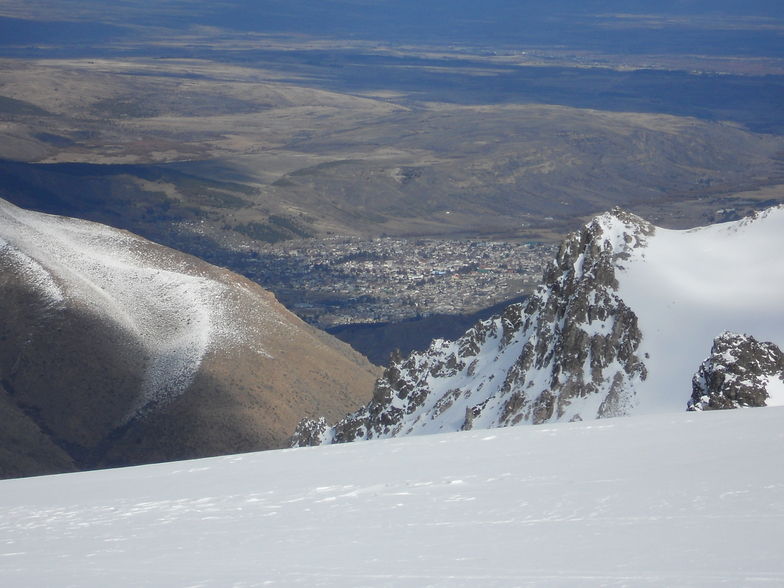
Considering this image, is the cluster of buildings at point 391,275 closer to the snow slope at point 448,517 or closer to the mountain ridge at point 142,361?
the mountain ridge at point 142,361

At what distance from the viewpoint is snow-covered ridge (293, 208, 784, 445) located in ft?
118

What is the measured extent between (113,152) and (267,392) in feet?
426

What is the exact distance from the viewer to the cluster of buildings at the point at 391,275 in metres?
97.8

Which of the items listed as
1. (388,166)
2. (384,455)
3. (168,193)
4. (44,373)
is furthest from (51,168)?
(384,455)

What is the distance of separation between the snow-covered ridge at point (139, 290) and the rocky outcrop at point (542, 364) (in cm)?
1197

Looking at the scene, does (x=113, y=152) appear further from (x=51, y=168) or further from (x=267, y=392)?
(x=267, y=392)

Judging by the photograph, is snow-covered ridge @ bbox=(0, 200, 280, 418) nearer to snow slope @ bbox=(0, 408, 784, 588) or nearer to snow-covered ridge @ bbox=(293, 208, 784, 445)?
snow-covered ridge @ bbox=(293, 208, 784, 445)

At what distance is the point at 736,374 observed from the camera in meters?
24.9

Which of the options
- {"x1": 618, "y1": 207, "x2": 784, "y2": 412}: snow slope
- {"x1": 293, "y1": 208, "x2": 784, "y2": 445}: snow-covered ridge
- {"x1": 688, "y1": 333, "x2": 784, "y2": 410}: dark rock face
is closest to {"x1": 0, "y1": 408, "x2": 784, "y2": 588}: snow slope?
{"x1": 688, "y1": 333, "x2": 784, "y2": 410}: dark rock face

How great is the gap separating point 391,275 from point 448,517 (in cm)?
9972

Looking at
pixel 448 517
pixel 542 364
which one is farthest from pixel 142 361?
pixel 448 517


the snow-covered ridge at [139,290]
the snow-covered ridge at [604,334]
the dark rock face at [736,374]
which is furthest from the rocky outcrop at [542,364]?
the snow-covered ridge at [139,290]

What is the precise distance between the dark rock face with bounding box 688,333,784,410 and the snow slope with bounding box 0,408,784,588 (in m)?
5.58

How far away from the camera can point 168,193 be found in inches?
5719
